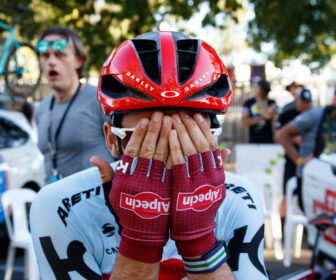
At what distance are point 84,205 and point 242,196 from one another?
69 centimetres

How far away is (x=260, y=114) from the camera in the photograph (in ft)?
23.6

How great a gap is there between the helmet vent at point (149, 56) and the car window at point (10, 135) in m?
4.45

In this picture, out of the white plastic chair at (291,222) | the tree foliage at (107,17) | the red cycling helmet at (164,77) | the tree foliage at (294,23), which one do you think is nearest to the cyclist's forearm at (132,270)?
the red cycling helmet at (164,77)

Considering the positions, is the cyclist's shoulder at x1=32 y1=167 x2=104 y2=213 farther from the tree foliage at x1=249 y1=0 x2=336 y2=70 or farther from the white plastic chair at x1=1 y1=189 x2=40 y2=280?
the tree foliage at x1=249 y1=0 x2=336 y2=70

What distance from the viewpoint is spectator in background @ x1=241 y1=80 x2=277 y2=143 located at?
7.18m

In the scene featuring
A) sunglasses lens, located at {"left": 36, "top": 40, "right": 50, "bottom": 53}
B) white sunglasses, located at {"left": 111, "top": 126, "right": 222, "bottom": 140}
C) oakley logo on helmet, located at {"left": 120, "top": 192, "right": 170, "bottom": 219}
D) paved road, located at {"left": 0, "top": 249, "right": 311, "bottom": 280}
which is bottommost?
paved road, located at {"left": 0, "top": 249, "right": 311, "bottom": 280}

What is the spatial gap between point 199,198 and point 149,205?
175 millimetres

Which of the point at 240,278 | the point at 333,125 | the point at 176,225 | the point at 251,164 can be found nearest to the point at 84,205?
the point at 176,225

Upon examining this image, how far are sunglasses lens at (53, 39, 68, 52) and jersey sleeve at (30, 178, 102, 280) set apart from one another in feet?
5.93

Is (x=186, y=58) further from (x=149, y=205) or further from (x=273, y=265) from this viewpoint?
(x=273, y=265)

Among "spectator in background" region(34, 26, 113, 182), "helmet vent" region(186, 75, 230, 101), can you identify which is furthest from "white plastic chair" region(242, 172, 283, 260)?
"helmet vent" region(186, 75, 230, 101)

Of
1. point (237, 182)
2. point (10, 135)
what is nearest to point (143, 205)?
point (237, 182)

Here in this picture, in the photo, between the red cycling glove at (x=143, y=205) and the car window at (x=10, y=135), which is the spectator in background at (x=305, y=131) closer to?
the car window at (x=10, y=135)

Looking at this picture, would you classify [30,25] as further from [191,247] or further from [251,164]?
[191,247]
